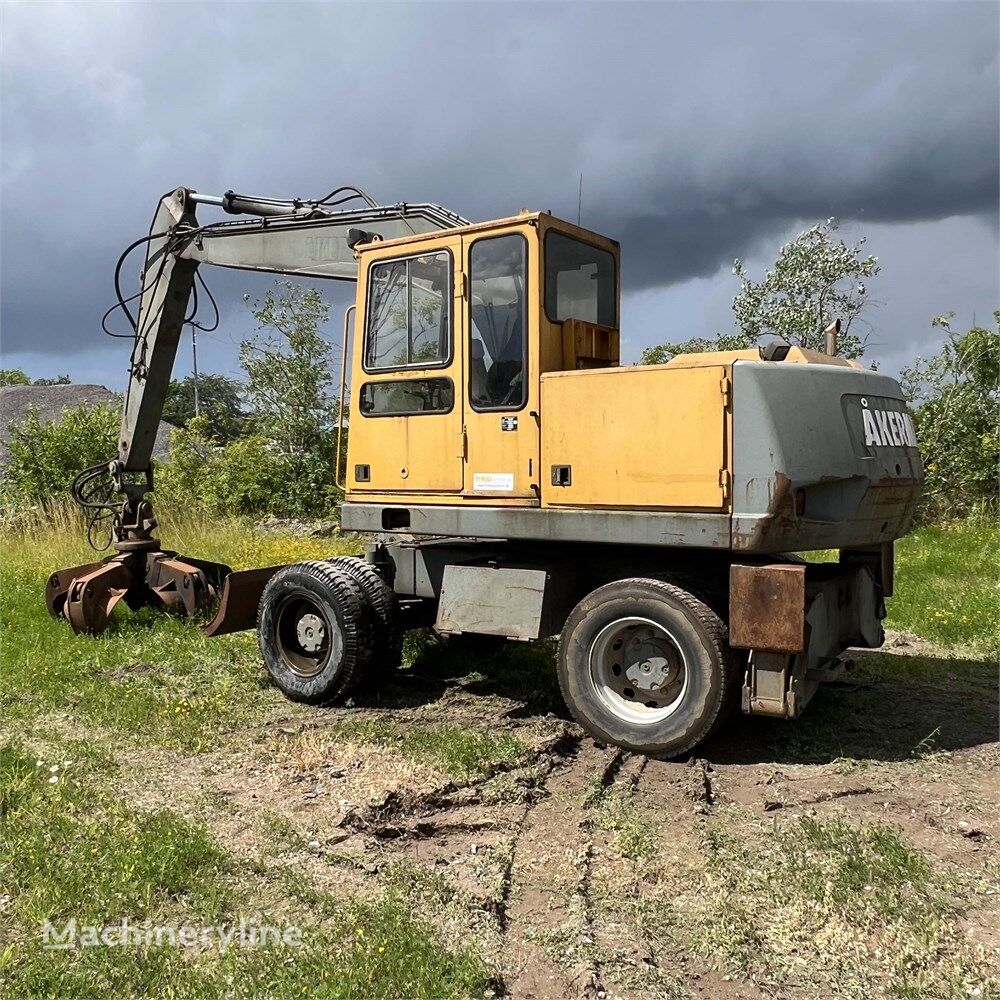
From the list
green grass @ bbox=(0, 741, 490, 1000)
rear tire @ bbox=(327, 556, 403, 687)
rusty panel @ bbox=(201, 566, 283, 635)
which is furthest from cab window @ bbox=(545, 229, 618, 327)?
green grass @ bbox=(0, 741, 490, 1000)

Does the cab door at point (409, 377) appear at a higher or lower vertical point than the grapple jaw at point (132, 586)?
higher

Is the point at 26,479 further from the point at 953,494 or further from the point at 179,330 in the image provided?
the point at 953,494

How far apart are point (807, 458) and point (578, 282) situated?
203cm

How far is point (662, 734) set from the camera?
5418 millimetres

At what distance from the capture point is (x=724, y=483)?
511 centimetres

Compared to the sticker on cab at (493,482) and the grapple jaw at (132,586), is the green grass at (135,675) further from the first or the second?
the sticker on cab at (493,482)

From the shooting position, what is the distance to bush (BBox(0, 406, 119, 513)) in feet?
53.8

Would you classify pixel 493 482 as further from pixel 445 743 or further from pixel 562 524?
pixel 445 743

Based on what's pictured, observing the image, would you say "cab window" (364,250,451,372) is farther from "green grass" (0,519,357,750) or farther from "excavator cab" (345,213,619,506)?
"green grass" (0,519,357,750)

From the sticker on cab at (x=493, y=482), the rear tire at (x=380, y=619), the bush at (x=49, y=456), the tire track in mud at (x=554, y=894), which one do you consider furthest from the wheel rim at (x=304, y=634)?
the bush at (x=49, y=456)

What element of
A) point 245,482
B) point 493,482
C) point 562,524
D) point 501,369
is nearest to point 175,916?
point 562,524

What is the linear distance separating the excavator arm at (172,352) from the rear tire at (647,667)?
3.12m

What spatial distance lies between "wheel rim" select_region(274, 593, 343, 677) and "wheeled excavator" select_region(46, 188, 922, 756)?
0.02 metres

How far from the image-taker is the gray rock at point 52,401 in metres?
24.0
